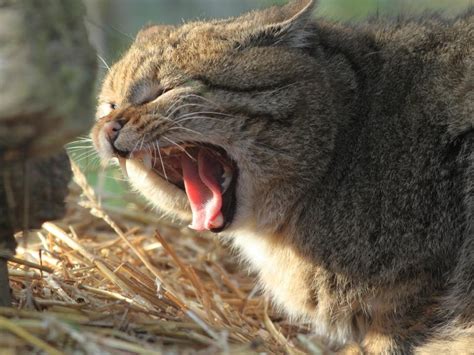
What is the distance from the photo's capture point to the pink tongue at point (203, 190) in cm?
284

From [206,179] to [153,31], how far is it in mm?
720

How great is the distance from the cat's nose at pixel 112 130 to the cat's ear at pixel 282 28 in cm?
57

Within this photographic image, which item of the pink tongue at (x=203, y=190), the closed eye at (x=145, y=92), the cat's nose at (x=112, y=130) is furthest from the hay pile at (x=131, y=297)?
the closed eye at (x=145, y=92)

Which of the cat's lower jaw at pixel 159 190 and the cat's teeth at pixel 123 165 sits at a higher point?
the cat's teeth at pixel 123 165

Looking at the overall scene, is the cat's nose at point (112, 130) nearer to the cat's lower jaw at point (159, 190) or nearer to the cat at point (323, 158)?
the cat at point (323, 158)

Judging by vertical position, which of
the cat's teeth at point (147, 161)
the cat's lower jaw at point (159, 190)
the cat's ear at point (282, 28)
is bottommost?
the cat's lower jaw at point (159, 190)

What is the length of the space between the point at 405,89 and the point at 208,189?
2.73 feet

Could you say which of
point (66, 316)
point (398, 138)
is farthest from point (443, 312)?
point (66, 316)

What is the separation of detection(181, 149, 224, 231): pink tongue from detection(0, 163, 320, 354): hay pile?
0.34 metres

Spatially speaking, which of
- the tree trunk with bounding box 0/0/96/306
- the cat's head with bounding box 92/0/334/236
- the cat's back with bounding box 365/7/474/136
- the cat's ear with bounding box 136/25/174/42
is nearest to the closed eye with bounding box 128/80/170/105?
the cat's head with bounding box 92/0/334/236

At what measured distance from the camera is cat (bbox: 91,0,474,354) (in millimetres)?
2783

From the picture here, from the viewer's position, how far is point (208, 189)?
2.88 metres

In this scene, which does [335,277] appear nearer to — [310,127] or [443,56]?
[310,127]

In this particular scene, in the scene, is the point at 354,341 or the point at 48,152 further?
the point at 354,341
